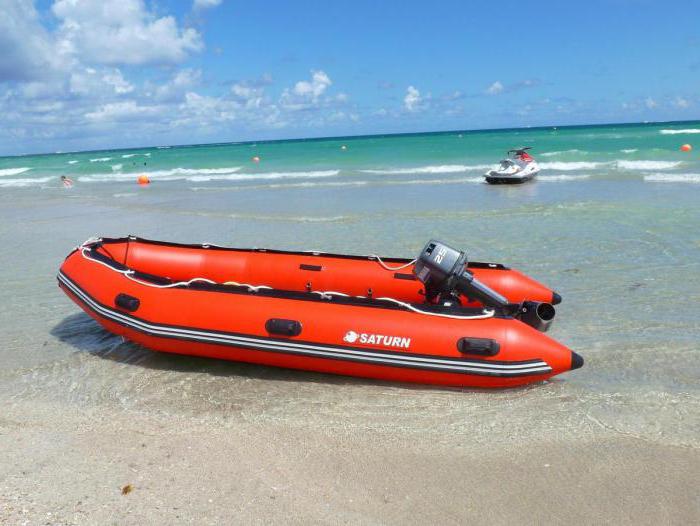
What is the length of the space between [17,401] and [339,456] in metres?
2.19

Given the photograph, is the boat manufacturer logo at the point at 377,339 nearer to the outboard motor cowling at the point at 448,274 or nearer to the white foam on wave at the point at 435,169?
the outboard motor cowling at the point at 448,274

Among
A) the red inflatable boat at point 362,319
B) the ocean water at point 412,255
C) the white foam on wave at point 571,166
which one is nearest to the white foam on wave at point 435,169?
the white foam on wave at point 571,166

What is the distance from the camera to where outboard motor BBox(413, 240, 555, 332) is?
4.04 meters

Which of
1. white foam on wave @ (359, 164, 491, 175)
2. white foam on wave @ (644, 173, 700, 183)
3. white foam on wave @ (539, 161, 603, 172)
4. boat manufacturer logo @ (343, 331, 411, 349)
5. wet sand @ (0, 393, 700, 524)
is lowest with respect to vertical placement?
wet sand @ (0, 393, 700, 524)

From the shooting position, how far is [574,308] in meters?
5.12

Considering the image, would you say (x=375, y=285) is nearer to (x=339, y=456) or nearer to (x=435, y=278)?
(x=435, y=278)

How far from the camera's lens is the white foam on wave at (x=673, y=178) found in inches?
570

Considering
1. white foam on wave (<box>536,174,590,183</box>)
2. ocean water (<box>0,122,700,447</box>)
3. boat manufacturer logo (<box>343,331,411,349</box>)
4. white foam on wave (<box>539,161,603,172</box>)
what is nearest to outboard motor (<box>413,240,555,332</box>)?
ocean water (<box>0,122,700,447</box>)

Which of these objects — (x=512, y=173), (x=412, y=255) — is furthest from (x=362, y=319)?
(x=512, y=173)

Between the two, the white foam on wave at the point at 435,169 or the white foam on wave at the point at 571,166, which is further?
the white foam on wave at the point at 435,169

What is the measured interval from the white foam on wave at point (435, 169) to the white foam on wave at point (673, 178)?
745 cm

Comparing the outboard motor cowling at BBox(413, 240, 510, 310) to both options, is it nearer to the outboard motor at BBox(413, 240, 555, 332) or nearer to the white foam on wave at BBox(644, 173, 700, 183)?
the outboard motor at BBox(413, 240, 555, 332)

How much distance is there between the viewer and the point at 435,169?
23297 millimetres

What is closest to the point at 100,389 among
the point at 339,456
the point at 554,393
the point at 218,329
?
the point at 218,329
